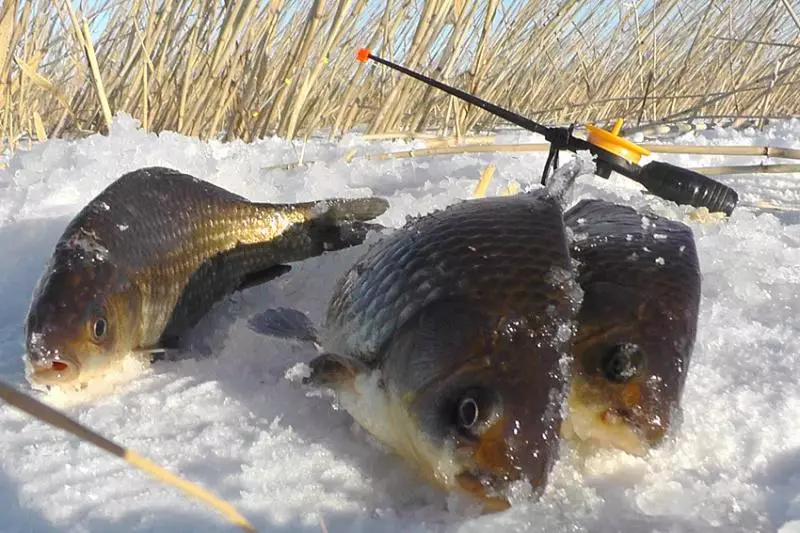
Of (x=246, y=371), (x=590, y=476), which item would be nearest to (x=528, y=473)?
(x=590, y=476)

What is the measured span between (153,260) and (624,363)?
120 centimetres

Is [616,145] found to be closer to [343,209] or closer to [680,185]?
[680,185]

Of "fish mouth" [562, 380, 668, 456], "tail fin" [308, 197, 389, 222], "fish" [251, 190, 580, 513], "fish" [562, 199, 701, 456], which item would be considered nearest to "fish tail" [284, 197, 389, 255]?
Result: "tail fin" [308, 197, 389, 222]

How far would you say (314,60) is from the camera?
354cm

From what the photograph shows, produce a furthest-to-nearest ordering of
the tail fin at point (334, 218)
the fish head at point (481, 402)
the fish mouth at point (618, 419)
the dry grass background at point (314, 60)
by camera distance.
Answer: the dry grass background at point (314, 60)
the tail fin at point (334, 218)
the fish mouth at point (618, 419)
the fish head at point (481, 402)

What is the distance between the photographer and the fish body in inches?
35.9

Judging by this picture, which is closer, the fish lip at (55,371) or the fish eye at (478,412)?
the fish eye at (478,412)

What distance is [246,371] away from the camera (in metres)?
1.43

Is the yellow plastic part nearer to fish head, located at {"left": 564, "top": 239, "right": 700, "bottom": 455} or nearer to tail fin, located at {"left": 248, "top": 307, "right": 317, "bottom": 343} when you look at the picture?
fish head, located at {"left": 564, "top": 239, "right": 700, "bottom": 455}

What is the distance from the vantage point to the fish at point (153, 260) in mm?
1440

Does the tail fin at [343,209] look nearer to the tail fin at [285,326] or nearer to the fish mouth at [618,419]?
the tail fin at [285,326]

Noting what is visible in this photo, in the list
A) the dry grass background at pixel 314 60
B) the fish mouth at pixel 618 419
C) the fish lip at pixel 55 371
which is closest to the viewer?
the fish mouth at pixel 618 419

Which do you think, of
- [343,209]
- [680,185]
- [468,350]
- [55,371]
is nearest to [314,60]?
[343,209]

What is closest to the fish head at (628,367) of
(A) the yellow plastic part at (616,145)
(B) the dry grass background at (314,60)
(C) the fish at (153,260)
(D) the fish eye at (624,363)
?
(D) the fish eye at (624,363)
